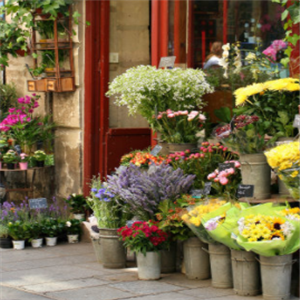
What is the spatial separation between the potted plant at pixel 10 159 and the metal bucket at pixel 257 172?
12.5ft

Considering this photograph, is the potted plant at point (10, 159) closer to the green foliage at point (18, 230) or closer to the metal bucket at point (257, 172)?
the green foliage at point (18, 230)

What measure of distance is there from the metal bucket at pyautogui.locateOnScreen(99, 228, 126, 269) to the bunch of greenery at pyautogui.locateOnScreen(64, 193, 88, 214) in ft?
6.43

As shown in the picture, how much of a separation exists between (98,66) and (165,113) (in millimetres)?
2214

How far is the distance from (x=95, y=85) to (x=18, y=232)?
2082mm

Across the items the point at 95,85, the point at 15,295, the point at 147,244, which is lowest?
the point at 15,295

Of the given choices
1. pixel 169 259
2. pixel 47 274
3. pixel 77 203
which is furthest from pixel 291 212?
pixel 77 203

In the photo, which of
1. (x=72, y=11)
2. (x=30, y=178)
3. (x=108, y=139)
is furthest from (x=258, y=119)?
(x=30, y=178)

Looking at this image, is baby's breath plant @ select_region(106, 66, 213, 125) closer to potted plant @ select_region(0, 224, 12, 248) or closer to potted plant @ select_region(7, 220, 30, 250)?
potted plant @ select_region(7, 220, 30, 250)

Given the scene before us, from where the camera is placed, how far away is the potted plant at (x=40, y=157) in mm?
8852

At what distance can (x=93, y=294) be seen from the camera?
5.59 metres

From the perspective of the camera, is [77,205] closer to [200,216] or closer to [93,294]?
[93,294]

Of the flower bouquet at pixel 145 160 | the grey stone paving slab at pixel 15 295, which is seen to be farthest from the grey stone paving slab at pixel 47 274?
the flower bouquet at pixel 145 160

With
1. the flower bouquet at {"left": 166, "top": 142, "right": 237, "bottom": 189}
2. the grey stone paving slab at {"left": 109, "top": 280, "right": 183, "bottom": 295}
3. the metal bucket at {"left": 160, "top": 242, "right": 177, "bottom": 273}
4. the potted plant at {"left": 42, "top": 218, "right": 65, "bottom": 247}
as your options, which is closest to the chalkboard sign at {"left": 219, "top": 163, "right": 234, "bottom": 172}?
the flower bouquet at {"left": 166, "top": 142, "right": 237, "bottom": 189}

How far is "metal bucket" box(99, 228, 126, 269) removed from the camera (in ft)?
21.4
